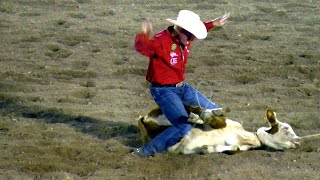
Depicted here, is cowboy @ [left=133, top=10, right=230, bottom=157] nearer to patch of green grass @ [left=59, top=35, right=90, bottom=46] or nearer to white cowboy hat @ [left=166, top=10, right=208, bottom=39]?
white cowboy hat @ [left=166, top=10, right=208, bottom=39]

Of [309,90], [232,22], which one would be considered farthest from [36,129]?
[232,22]

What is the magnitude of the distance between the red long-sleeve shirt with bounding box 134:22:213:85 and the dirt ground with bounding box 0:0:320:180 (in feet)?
2.11

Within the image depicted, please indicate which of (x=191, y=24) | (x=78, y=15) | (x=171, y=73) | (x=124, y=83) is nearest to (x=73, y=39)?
(x=78, y=15)

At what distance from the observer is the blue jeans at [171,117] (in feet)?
19.2

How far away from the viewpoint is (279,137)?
19.5 feet

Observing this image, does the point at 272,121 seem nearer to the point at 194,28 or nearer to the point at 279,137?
the point at 279,137

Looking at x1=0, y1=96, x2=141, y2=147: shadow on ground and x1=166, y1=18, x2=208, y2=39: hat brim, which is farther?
x1=0, y1=96, x2=141, y2=147: shadow on ground

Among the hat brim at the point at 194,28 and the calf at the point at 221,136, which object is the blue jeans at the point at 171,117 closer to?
the calf at the point at 221,136

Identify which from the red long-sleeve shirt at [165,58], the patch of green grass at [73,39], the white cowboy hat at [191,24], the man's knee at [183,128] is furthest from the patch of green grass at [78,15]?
the man's knee at [183,128]

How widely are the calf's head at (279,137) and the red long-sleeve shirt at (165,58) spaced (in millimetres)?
849

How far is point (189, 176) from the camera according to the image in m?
5.45

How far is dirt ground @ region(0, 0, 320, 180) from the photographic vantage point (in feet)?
18.6

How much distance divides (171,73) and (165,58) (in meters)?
0.15

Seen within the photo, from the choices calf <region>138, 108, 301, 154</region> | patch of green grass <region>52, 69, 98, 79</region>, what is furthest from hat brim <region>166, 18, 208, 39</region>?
patch of green grass <region>52, 69, 98, 79</region>
